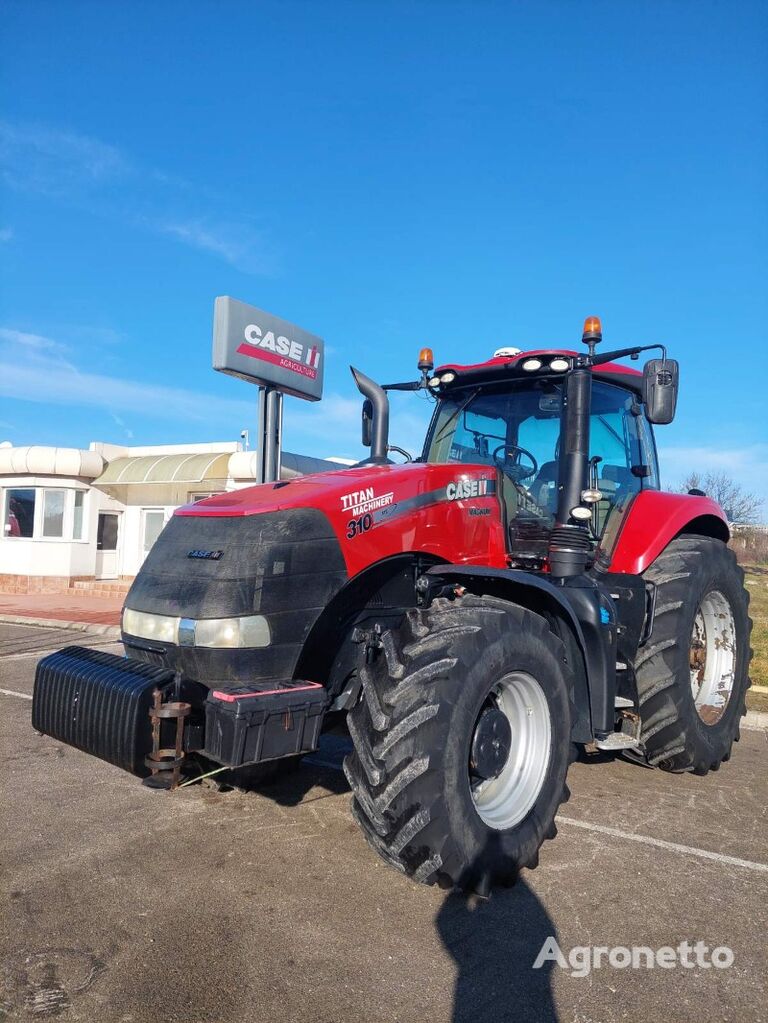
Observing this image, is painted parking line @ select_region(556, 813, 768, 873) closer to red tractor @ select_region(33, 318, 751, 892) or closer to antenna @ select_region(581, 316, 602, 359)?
red tractor @ select_region(33, 318, 751, 892)

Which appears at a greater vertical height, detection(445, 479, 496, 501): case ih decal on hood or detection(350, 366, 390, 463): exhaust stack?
detection(350, 366, 390, 463): exhaust stack

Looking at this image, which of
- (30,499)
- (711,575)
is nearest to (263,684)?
(711,575)

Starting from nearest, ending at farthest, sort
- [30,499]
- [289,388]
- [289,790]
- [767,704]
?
[289,790] → [767,704] → [289,388] → [30,499]

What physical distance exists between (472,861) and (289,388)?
704 cm

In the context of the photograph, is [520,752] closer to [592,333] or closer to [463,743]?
[463,743]

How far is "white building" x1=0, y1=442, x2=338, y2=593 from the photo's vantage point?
1878cm

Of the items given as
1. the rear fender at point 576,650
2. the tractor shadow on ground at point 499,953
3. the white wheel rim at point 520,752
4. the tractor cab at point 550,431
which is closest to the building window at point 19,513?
the tractor cab at point 550,431

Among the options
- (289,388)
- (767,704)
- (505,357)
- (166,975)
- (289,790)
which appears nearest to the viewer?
(166,975)

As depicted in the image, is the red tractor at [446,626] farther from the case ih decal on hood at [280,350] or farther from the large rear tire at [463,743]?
the case ih decal on hood at [280,350]

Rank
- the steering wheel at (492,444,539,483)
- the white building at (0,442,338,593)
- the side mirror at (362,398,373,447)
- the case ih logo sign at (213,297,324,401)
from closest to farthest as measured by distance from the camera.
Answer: the steering wheel at (492,444,539,483)
the side mirror at (362,398,373,447)
the case ih logo sign at (213,297,324,401)
the white building at (0,442,338,593)

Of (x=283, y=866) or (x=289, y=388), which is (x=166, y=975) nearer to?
(x=283, y=866)

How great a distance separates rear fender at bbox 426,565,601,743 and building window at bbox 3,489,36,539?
1807cm

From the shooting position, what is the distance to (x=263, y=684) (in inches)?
128
